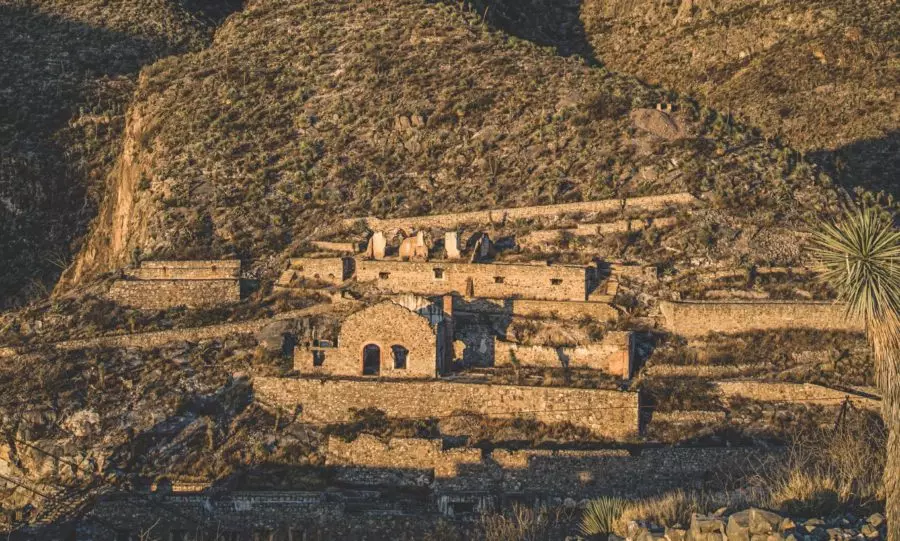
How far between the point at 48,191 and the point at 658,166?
3373cm

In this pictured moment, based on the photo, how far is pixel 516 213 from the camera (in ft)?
166

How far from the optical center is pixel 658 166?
52.2 m

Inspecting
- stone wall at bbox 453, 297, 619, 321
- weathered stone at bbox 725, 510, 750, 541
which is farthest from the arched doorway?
weathered stone at bbox 725, 510, 750, 541

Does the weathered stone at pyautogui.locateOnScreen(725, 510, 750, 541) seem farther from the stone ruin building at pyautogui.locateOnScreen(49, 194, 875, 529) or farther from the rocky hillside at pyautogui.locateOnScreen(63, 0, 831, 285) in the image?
the rocky hillside at pyautogui.locateOnScreen(63, 0, 831, 285)

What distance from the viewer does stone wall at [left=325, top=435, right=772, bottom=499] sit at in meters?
34.6

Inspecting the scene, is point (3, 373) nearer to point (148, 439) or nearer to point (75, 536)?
point (148, 439)

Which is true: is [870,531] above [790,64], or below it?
below

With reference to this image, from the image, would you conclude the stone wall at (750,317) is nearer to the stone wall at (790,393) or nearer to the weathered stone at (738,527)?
the stone wall at (790,393)

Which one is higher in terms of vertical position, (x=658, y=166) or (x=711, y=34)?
(x=711, y=34)

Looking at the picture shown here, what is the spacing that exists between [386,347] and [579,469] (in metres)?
8.28

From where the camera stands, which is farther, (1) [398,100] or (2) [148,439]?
(1) [398,100]

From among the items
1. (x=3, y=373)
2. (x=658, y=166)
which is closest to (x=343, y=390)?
(x=3, y=373)

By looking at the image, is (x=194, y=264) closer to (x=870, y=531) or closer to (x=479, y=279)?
(x=479, y=279)

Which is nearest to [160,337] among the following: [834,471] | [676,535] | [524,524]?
[524,524]
